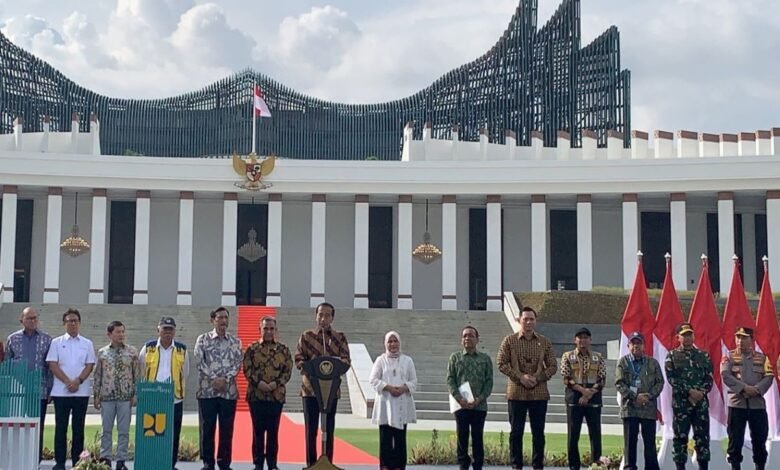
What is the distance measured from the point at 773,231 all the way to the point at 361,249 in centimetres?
1244

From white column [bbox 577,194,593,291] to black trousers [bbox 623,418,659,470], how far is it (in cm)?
2200

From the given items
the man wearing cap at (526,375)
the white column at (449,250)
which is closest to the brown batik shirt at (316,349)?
the man wearing cap at (526,375)

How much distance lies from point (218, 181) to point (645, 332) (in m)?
21.8

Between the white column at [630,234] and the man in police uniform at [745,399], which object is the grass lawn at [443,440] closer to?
the man in police uniform at [745,399]

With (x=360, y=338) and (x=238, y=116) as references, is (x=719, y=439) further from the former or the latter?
(x=238, y=116)

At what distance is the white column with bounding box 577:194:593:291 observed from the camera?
34312 mm

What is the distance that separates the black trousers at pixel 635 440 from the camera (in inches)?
484

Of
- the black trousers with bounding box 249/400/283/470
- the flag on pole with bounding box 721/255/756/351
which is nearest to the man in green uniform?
the black trousers with bounding box 249/400/283/470

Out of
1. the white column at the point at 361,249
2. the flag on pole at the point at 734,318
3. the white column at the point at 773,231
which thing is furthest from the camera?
the white column at the point at 361,249

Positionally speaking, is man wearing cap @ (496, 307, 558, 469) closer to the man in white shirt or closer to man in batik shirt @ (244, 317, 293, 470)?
man in batik shirt @ (244, 317, 293, 470)

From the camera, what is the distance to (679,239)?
33.9 metres

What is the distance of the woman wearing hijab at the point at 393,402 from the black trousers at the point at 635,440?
7.82 feet

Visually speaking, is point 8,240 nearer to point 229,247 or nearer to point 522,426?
point 229,247

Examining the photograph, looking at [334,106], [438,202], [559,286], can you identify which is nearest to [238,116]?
[334,106]
